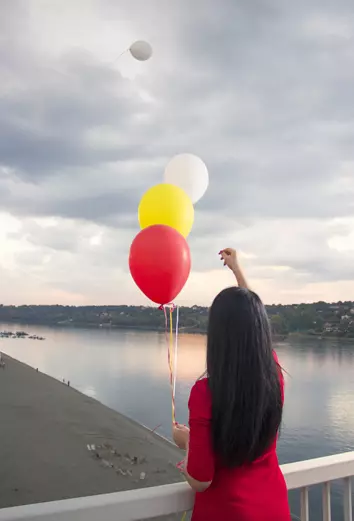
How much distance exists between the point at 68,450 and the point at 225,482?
42.6 feet

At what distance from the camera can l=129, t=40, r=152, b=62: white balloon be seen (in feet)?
11.5

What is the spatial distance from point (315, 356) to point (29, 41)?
3743cm

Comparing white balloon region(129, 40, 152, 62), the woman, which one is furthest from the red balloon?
white balloon region(129, 40, 152, 62)

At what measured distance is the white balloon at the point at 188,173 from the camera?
3.12 metres

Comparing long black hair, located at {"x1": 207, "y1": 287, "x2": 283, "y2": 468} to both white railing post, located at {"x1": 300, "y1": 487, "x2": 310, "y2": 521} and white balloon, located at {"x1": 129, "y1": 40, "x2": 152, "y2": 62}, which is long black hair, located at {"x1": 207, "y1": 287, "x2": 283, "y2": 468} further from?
white balloon, located at {"x1": 129, "y1": 40, "x2": 152, "y2": 62}

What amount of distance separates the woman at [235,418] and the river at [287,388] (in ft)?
23.0

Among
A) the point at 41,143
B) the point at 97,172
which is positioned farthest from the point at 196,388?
the point at 41,143

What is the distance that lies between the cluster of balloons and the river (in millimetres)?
5496

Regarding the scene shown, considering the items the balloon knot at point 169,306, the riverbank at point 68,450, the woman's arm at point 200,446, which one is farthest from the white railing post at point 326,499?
the riverbank at point 68,450

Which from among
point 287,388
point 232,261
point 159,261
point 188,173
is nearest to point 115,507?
point 232,261

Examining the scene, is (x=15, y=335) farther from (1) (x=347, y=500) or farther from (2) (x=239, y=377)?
(2) (x=239, y=377)

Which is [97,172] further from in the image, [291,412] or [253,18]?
[291,412]

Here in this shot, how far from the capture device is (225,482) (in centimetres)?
120

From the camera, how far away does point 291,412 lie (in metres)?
21.2
